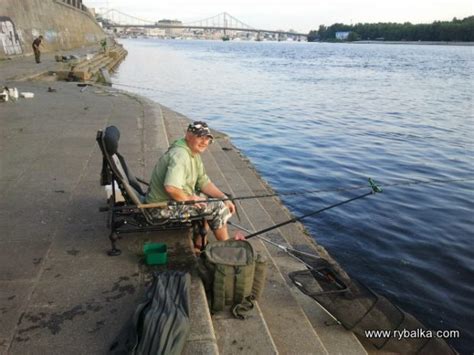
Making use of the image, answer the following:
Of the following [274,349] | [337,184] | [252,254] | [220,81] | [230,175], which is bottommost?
[220,81]

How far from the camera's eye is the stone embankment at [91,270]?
3197mm

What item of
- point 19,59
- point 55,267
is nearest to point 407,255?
point 55,267

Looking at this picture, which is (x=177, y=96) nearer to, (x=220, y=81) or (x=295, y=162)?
(x=220, y=81)

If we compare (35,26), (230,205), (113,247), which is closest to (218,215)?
(230,205)

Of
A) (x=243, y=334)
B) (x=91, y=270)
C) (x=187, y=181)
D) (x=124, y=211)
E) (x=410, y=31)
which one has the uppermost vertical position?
(x=187, y=181)

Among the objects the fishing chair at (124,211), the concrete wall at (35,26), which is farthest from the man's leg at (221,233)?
the concrete wall at (35,26)

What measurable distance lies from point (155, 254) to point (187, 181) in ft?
2.90

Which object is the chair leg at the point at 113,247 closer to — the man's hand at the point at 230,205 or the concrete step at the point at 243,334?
the man's hand at the point at 230,205

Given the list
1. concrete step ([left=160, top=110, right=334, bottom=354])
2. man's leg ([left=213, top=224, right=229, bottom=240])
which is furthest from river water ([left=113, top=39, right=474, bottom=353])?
man's leg ([left=213, top=224, right=229, bottom=240])

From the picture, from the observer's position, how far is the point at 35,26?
100ft

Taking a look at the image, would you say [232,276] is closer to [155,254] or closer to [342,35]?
[155,254]

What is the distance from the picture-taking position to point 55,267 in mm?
4008

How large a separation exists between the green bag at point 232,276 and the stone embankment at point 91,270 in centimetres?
11

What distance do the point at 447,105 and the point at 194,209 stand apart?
79.1ft
